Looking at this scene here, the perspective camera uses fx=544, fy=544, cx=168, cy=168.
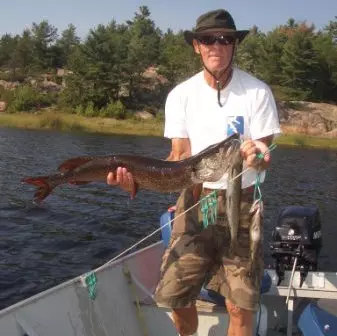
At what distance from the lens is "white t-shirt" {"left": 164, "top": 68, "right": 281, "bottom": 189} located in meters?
4.91

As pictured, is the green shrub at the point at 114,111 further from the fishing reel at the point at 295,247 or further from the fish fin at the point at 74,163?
the fish fin at the point at 74,163

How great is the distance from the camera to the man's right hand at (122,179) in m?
5.03

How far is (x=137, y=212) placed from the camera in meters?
19.9

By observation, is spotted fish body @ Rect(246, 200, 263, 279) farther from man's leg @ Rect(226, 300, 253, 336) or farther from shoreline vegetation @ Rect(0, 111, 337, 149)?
shoreline vegetation @ Rect(0, 111, 337, 149)

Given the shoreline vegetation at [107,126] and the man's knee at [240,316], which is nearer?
the man's knee at [240,316]

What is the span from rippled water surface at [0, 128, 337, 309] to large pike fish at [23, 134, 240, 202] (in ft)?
20.0

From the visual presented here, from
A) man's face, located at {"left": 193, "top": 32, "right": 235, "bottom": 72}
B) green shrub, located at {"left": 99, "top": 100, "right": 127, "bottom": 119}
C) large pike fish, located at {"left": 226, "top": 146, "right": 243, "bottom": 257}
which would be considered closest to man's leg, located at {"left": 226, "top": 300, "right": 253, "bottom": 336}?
large pike fish, located at {"left": 226, "top": 146, "right": 243, "bottom": 257}

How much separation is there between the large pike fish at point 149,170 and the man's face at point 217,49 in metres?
0.81

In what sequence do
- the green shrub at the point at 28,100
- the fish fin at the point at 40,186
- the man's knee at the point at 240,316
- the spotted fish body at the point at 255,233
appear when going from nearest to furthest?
the spotted fish body at the point at 255,233, the man's knee at the point at 240,316, the fish fin at the point at 40,186, the green shrub at the point at 28,100

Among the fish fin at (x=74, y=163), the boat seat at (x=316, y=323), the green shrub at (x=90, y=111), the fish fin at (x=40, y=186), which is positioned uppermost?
the fish fin at (x=74, y=163)

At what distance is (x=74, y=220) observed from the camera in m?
18.0

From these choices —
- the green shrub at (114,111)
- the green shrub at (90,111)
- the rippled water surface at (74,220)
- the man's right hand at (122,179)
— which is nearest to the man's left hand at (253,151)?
the man's right hand at (122,179)

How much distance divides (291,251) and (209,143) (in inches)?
89.9

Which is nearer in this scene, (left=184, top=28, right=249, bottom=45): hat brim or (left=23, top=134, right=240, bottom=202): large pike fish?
(left=23, top=134, right=240, bottom=202): large pike fish
